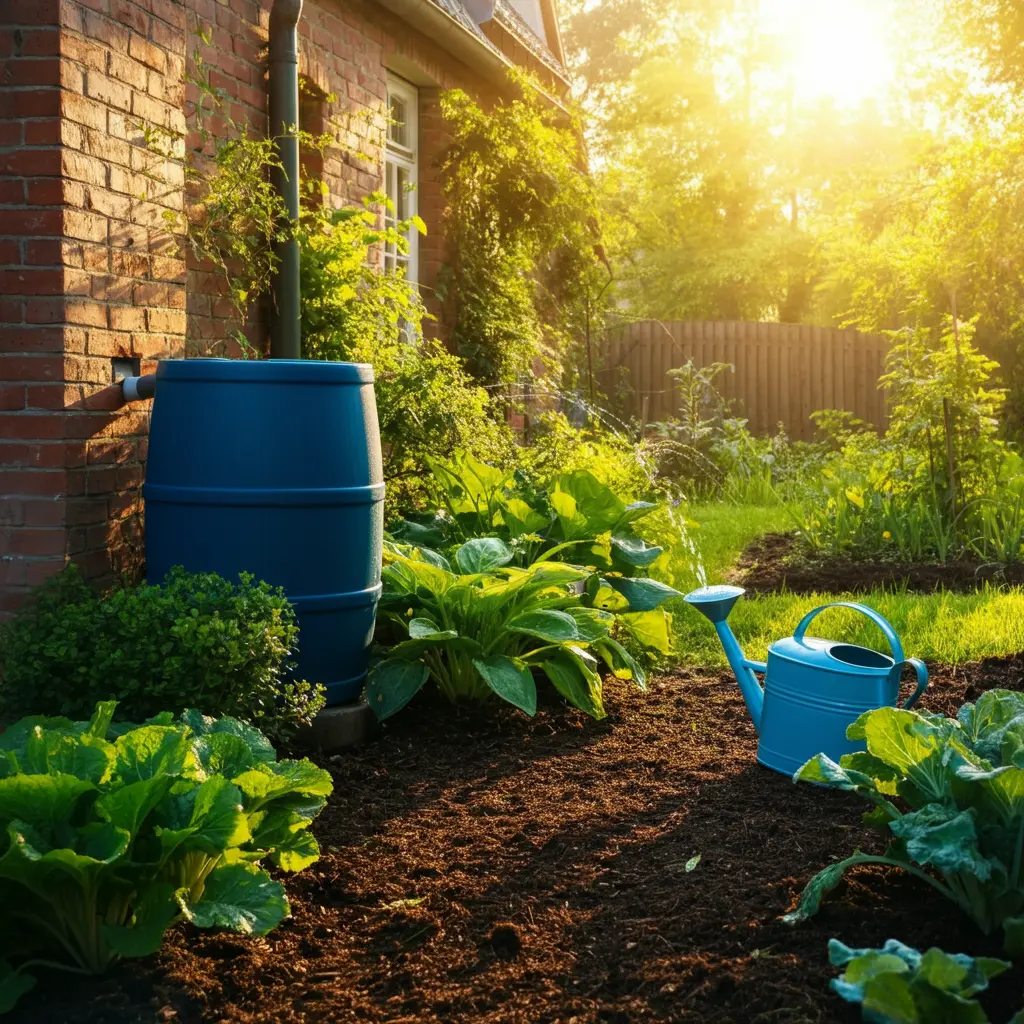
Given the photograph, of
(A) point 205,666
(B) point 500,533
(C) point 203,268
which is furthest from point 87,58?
(B) point 500,533

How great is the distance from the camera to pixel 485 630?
149 inches

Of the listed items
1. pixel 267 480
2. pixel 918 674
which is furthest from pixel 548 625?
pixel 918 674

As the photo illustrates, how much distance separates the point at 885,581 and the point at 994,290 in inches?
187

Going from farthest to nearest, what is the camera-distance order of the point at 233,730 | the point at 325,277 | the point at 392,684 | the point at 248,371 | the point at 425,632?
the point at 325,277 < the point at 392,684 < the point at 425,632 < the point at 248,371 < the point at 233,730

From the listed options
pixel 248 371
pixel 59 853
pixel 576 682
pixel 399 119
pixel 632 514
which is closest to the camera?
pixel 59 853

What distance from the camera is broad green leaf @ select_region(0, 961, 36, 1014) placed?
1.95 m

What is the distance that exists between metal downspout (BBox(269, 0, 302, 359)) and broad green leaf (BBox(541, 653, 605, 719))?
2001mm

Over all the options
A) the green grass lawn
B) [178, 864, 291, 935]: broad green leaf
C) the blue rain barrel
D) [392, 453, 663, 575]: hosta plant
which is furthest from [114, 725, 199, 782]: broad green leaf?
the green grass lawn

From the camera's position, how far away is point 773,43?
23156 mm

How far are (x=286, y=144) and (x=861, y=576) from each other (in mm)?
3740

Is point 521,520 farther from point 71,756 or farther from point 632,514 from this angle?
point 71,756

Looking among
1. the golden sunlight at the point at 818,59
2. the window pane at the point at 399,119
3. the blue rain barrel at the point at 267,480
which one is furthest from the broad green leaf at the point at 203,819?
the golden sunlight at the point at 818,59

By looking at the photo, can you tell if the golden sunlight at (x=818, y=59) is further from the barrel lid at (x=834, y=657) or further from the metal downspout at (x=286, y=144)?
the barrel lid at (x=834, y=657)

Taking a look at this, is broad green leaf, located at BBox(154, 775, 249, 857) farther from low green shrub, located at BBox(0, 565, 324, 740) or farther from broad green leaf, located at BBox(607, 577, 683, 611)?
broad green leaf, located at BBox(607, 577, 683, 611)
